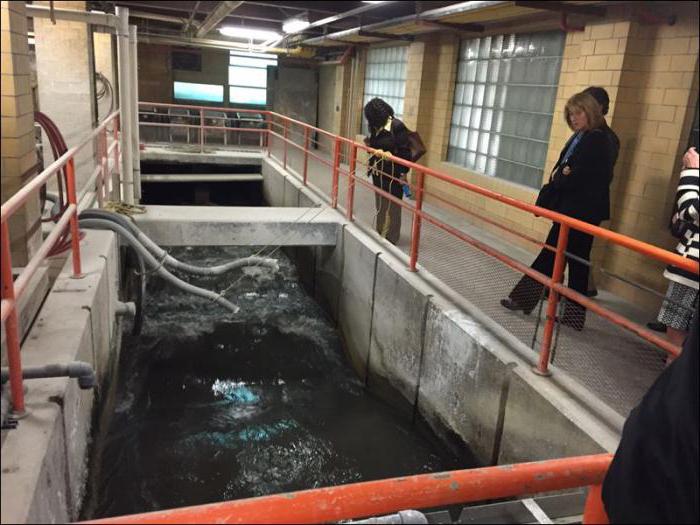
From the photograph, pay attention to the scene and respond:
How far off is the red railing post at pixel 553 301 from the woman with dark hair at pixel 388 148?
247cm

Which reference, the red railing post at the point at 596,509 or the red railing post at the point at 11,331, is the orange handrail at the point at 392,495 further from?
the red railing post at the point at 11,331

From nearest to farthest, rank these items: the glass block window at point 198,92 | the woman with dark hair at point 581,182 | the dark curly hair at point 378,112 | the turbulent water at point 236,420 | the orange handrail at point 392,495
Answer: the orange handrail at point 392,495
the woman with dark hair at point 581,182
the turbulent water at point 236,420
the dark curly hair at point 378,112
the glass block window at point 198,92

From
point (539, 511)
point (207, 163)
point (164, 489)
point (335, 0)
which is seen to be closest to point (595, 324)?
point (539, 511)

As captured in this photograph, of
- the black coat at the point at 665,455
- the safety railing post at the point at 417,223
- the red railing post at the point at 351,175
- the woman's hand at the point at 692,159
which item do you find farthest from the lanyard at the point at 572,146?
the black coat at the point at 665,455

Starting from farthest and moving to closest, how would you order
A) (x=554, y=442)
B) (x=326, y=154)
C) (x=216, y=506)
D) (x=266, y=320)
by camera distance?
(x=326, y=154)
(x=266, y=320)
(x=554, y=442)
(x=216, y=506)

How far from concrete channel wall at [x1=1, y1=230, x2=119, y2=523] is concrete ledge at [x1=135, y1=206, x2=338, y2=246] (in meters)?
1.63

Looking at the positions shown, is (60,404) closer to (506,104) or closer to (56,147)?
(56,147)

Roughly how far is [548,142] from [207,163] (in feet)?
24.1

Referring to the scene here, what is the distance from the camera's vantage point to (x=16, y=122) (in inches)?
119

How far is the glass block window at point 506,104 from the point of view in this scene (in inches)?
241

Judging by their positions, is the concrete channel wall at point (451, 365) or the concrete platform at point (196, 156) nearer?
the concrete channel wall at point (451, 365)

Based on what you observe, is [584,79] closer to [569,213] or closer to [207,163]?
[569,213]

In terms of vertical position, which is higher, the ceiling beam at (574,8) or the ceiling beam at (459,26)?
the ceiling beam at (459,26)

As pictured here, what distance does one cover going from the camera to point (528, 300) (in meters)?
4.09
